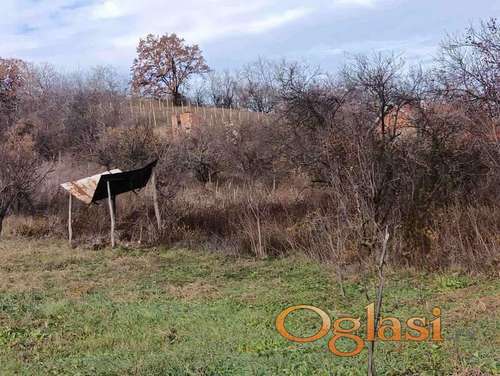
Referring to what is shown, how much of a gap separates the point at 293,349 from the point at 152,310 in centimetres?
249

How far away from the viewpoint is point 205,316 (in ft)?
21.1

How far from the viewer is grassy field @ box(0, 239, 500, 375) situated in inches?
176

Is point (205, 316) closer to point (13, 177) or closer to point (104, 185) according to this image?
point (104, 185)

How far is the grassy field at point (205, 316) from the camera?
14.7 ft

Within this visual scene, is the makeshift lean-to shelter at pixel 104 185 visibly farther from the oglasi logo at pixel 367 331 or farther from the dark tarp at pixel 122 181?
the oglasi logo at pixel 367 331

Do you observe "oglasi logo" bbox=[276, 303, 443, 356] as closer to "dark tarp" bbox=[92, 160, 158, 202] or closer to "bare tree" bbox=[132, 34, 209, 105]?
"dark tarp" bbox=[92, 160, 158, 202]

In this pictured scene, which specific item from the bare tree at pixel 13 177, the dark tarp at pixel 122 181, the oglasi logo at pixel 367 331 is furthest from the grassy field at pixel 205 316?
the bare tree at pixel 13 177

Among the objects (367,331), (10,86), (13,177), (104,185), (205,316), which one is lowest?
(205,316)

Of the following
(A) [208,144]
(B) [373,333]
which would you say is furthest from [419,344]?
(A) [208,144]

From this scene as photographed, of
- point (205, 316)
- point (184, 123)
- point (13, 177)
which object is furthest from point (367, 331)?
point (184, 123)

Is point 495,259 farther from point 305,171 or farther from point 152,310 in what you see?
point 305,171

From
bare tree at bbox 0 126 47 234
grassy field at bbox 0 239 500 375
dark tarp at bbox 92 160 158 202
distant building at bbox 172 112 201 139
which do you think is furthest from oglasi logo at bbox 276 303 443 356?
distant building at bbox 172 112 201 139

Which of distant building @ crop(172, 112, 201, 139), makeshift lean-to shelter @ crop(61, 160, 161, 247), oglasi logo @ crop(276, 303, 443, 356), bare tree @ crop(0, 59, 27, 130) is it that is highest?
bare tree @ crop(0, 59, 27, 130)

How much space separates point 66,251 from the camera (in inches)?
463
